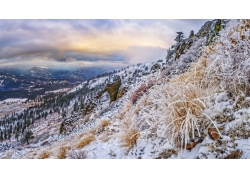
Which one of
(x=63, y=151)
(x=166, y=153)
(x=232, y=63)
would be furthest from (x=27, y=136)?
(x=232, y=63)

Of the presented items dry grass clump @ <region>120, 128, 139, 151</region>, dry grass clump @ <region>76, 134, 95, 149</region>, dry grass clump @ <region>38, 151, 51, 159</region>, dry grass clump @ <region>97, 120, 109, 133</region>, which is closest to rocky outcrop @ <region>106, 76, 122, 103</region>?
dry grass clump @ <region>97, 120, 109, 133</region>

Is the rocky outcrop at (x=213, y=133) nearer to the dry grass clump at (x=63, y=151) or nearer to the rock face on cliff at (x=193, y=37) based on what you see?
the rock face on cliff at (x=193, y=37)

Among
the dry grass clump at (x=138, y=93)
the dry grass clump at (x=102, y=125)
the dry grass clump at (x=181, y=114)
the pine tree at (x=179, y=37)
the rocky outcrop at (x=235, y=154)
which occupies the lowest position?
the rocky outcrop at (x=235, y=154)

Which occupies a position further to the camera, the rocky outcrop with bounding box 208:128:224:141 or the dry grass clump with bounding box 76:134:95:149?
the dry grass clump with bounding box 76:134:95:149

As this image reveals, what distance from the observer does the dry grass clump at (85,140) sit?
8.47ft

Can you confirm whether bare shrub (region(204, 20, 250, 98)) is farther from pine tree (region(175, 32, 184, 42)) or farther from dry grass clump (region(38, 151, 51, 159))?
dry grass clump (region(38, 151, 51, 159))

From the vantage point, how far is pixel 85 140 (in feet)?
8.54

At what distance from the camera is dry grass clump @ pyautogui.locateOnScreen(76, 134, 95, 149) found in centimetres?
258

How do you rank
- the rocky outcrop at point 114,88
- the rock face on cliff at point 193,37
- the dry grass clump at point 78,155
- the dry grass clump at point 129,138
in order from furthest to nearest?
the rocky outcrop at point 114,88
the rock face on cliff at point 193,37
the dry grass clump at point 78,155
the dry grass clump at point 129,138

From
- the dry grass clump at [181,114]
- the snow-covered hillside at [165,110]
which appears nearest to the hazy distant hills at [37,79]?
the snow-covered hillside at [165,110]
